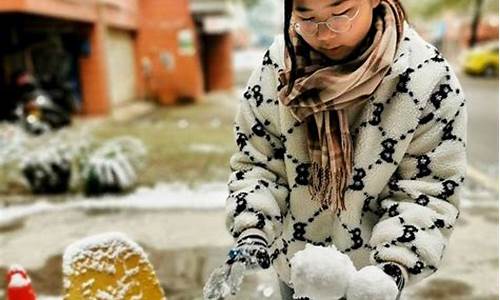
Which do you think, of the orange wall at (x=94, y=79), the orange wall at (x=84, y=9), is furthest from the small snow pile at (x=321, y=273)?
the orange wall at (x=94, y=79)

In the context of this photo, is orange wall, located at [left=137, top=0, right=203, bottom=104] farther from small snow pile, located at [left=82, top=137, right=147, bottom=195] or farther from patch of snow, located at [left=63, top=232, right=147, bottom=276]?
patch of snow, located at [left=63, top=232, right=147, bottom=276]

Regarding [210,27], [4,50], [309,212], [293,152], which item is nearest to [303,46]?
[293,152]

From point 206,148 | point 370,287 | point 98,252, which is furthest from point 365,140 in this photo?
point 206,148

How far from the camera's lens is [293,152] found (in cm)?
164

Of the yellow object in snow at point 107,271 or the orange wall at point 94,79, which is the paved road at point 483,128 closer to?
the yellow object in snow at point 107,271

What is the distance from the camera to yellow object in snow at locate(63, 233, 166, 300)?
210 centimetres

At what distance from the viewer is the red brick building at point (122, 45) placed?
1234cm

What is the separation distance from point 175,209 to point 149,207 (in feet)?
0.80

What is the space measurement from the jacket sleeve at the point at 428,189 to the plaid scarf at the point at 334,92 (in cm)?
14

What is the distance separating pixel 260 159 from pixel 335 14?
43cm

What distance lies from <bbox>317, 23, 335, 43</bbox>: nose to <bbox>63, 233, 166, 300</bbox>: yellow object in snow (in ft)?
3.36

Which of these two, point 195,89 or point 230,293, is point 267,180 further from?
point 195,89

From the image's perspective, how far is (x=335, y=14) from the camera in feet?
4.91

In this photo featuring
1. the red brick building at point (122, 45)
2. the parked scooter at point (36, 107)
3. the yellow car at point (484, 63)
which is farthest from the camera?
the yellow car at point (484, 63)
